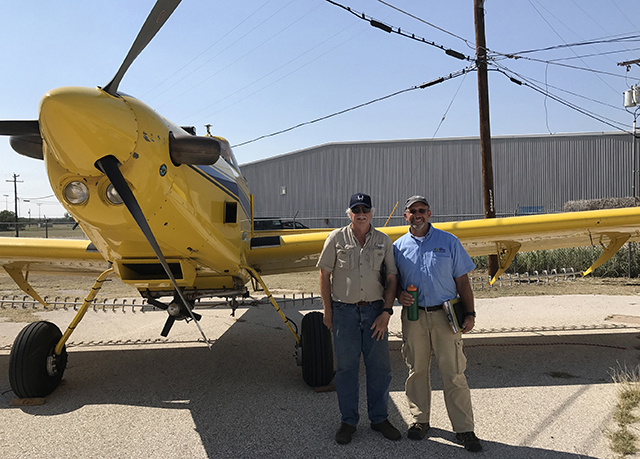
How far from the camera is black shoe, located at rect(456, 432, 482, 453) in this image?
113 inches

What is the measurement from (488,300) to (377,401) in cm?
671

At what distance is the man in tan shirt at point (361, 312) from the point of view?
316cm

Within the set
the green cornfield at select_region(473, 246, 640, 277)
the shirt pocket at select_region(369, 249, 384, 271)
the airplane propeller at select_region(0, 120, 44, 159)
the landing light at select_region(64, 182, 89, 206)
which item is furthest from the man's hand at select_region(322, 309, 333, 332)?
the green cornfield at select_region(473, 246, 640, 277)

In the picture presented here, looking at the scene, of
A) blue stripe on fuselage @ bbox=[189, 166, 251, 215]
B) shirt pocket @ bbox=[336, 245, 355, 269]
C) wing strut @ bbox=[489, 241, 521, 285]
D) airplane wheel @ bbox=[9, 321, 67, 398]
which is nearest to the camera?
shirt pocket @ bbox=[336, 245, 355, 269]

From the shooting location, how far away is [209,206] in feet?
13.0

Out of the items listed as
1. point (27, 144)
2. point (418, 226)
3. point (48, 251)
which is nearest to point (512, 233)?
point (418, 226)

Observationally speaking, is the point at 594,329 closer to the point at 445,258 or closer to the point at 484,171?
the point at 445,258

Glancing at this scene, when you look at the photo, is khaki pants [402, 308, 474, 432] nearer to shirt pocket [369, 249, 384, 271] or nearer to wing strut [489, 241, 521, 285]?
shirt pocket [369, 249, 384, 271]

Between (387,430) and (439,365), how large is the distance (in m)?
0.59

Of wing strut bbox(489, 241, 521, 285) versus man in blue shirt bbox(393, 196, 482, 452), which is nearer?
man in blue shirt bbox(393, 196, 482, 452)

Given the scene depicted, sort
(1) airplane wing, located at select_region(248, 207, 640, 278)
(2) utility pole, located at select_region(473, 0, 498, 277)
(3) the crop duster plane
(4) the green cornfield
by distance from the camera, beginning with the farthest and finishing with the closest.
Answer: (4) the green cornfield < (2) utility pole, located at select_region(473, 0, 498, 277) < (1) airplane wing, located at select_region(248, 207, 640, 278) < (3) the crop duster plane

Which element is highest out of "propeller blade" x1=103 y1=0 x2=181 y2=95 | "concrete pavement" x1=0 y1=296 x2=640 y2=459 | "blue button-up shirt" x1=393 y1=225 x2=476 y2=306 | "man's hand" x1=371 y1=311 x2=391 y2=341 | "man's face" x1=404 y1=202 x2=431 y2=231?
"propeller blade" x1=103 y1=0 x2=181 y2=95

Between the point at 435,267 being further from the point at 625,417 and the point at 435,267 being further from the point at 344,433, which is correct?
the point at 625,417

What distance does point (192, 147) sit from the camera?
313cm
